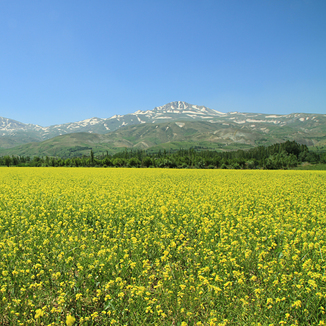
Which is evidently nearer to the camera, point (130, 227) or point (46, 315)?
point (46, 315)

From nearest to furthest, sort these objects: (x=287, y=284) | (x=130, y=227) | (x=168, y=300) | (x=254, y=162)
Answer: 1. (x=168, y=300)
2. (x=287, y=284)
3. (x=130, y=227)
4. (x=254, y=162)

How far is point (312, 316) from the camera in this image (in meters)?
4.24

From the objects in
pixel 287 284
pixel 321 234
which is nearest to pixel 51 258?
pixel 287 284

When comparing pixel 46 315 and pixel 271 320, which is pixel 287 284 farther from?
pixel 46 315

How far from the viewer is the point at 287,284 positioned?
494 centimetres

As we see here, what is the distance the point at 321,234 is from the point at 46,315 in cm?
907

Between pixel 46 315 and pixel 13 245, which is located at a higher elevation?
pixel 13 245

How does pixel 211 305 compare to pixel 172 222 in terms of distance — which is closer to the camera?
pixel 211 305

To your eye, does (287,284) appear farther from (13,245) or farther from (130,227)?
(13,245)

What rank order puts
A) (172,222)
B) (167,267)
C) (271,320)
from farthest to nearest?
1. (172,222)
2. (167,267)
3. (271,320)

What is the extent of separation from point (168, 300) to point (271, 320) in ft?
6.43

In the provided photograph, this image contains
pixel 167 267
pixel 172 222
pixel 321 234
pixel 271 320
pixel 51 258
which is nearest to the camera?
pixel 271 320

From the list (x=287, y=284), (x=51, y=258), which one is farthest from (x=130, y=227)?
(x=287, y=284)

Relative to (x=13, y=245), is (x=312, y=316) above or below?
below
